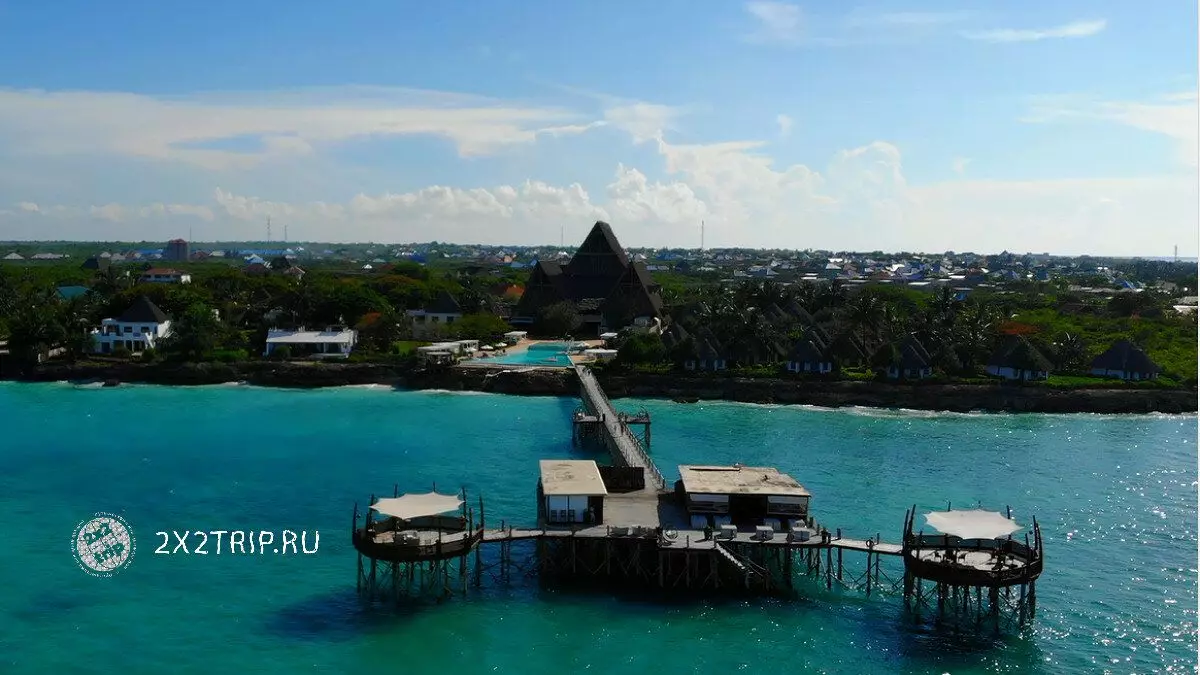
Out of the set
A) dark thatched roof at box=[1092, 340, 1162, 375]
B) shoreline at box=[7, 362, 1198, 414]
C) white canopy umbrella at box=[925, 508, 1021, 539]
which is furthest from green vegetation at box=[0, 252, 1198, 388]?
white canopy umbrella at box=[925, 508, 1021, 539]

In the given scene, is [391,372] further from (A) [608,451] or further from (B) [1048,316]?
(B) [1048,316]

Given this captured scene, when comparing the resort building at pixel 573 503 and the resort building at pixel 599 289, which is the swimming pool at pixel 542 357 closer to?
the resort building at pixel 599 289

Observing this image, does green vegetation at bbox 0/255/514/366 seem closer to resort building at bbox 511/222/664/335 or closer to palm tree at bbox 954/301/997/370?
resort building at bbox 511/222/664/335

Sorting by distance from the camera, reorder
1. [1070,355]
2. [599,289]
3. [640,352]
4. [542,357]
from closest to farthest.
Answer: [640,352], [1070,355], [542,357], [599,289]

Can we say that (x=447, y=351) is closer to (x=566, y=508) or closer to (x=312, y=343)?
(x=312, y=343)

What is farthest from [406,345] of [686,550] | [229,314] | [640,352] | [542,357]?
[686,550]

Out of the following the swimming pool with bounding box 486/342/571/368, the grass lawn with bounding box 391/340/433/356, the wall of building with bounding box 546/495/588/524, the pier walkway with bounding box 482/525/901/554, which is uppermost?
the grass lawn with bounding box 391/340/433/356
